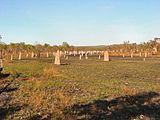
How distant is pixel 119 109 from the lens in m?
16.6

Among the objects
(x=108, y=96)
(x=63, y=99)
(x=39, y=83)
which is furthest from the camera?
(x=39, y=83)

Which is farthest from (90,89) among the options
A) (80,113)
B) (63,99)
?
(80,113)

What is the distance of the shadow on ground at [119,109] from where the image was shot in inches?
590

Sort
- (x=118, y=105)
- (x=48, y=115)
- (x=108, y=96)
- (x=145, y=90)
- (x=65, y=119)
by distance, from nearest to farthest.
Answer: (x=65, y=119) → (x=48, y=115) → (x=118, y=105) → (x=108, y=96) → (x=145, y=90)

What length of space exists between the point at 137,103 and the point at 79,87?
24.6 feet

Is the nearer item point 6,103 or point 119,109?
point 119,109

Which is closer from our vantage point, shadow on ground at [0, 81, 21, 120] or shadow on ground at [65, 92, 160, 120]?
shadow on ground at [65, 92, 160, 120]

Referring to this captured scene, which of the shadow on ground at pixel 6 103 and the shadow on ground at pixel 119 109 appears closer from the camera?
the shadow on ground at pixel 119 109

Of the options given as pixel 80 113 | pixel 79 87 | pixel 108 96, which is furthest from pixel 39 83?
pixel 80 113

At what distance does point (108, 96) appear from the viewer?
20.6 meters

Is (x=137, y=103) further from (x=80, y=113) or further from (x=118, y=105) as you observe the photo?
(x=80, y=113)

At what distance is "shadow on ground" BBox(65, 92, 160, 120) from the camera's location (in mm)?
14992

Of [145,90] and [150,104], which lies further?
[145,90]

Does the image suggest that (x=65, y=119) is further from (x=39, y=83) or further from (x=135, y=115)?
(x=39, y=83)
